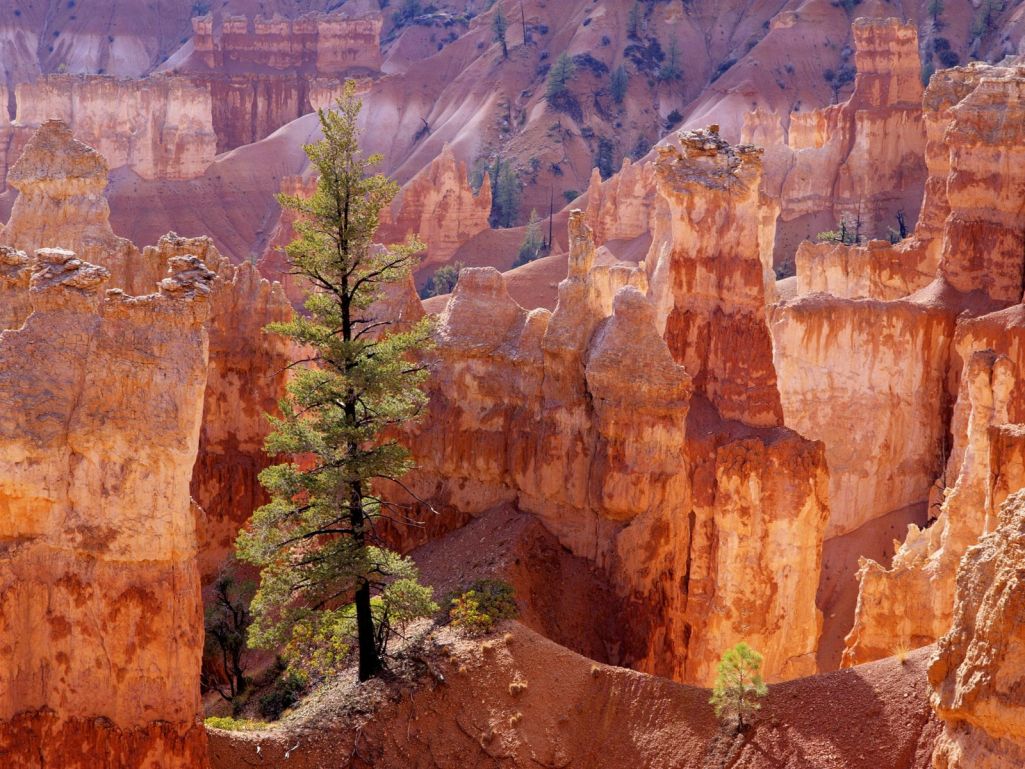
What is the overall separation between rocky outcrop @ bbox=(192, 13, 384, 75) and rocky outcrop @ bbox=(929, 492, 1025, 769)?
110943 mm

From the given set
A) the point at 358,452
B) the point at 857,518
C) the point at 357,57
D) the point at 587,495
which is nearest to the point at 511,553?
the point at 587,495

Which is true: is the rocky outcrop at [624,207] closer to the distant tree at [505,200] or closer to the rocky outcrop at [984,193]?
the distant tree at [505,200]

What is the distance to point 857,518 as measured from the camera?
1688 inches

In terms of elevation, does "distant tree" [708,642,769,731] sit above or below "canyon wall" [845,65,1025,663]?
below

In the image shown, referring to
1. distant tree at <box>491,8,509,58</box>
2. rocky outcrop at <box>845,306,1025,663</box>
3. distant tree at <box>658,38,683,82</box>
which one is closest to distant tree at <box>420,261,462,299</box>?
distant tree at <box>658,38,683,82</box>

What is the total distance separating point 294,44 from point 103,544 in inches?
4334

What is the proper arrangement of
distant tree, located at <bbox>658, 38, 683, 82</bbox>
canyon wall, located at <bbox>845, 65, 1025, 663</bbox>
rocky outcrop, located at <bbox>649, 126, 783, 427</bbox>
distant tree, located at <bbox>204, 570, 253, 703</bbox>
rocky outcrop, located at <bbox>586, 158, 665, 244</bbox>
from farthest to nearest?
1. distant tree, located at <bbox>658, 38, 683, 82</bbox>
2. rocky outcrop, located at <bbox>586, 158, 665, 244</bbox>
3. rocky outcrop, located at <bbox>649, 126, 783, 427</bbox>
4. distant tree, located at <bbox>204, 570, 253, 703</bbox>
5. canyon wall, located at <bbox>845, 65, 1025, 663</bbox>

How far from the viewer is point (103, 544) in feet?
75.6

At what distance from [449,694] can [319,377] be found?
207 inches

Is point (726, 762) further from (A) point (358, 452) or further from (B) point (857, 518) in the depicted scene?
(B) point (857, 518)

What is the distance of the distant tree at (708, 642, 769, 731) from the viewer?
81.8 ft

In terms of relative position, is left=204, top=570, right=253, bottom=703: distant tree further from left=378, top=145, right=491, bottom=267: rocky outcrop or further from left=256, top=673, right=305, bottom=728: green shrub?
left=378, top=145, right=491, bottom=267: rocky outcrop

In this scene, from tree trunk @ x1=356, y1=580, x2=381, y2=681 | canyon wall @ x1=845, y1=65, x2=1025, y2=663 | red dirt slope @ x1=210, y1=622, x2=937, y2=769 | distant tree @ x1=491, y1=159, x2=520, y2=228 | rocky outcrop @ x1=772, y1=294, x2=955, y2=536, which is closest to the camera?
red dirt slope @ x1=210, y1=622, x2=937, y2=769

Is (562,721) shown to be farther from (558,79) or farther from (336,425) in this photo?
(558,79)
